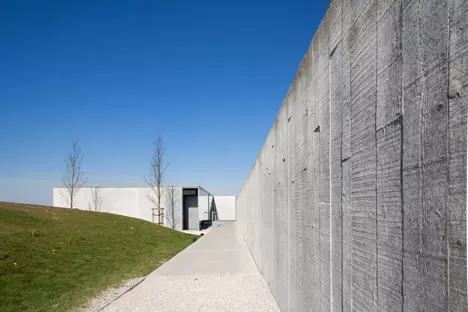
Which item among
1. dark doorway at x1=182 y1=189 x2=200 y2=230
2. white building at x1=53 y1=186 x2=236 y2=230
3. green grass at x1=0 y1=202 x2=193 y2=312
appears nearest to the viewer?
green grass at x1=0 y1=202 x2=193 y2=312

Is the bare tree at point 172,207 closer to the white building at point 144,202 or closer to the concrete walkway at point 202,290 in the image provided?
the white building at point 144,202

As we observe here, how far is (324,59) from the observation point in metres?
2.48

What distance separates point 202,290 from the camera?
6.86 metres

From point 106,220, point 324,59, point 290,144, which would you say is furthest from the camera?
point 106,220

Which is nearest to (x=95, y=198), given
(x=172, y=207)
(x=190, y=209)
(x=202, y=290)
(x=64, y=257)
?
(x=172, y=207)

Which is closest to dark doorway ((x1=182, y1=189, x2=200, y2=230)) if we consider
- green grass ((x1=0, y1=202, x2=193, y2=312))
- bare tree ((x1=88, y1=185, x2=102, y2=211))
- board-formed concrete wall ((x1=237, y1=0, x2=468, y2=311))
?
bare tree ((x1=88, y1=185, x2=102, y2=211))

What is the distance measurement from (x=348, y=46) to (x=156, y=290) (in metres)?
6.29

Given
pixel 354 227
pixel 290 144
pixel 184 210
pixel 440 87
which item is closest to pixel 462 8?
pixel 440 87

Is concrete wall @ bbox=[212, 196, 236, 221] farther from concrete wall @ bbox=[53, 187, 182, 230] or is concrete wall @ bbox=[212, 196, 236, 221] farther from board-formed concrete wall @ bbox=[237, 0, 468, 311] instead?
board-formed concrete wall @ bbox=[237, 0, 468, 311]

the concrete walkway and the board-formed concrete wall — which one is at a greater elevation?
the board-formed concrete wall

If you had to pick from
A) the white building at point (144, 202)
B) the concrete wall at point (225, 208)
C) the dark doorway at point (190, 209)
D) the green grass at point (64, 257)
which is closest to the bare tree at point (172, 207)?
the white building at point (144, 202)

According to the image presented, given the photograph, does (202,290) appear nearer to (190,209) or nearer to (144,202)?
(144,202)

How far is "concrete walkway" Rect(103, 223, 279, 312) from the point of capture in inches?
226

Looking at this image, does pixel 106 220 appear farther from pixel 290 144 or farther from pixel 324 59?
pixel 324 59
